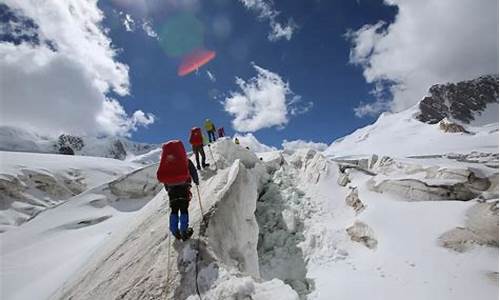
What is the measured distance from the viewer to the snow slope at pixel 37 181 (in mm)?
31875

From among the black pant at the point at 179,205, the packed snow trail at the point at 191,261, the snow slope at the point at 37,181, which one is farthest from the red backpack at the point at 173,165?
the snow slope at the point at 37,181

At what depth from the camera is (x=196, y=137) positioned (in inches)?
577

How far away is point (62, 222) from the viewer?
800 inches

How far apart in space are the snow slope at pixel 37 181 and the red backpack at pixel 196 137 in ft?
64.5

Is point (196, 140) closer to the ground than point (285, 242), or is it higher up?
higher up

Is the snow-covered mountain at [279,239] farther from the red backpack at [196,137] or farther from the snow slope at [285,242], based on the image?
the red backpack at [196,137]

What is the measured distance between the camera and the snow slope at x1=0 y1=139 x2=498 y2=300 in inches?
258

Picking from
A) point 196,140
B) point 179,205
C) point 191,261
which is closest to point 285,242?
point 196,140

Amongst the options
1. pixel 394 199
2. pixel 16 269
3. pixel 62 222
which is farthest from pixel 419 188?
pixel 62 222

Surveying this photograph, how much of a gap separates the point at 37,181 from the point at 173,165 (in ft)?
122

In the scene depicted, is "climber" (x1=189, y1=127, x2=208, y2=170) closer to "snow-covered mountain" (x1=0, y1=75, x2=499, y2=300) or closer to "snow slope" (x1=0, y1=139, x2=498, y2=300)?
"snow-covered mountain" (x1=0, y1=75, x2=499, y2=300)

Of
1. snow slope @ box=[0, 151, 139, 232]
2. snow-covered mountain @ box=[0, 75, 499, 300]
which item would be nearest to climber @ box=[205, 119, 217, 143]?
snow-covered mountain @ box=[0, 75, 499, 300]

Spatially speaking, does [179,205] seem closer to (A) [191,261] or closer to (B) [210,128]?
(A) [191,261]

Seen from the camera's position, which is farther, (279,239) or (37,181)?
(37,181)
